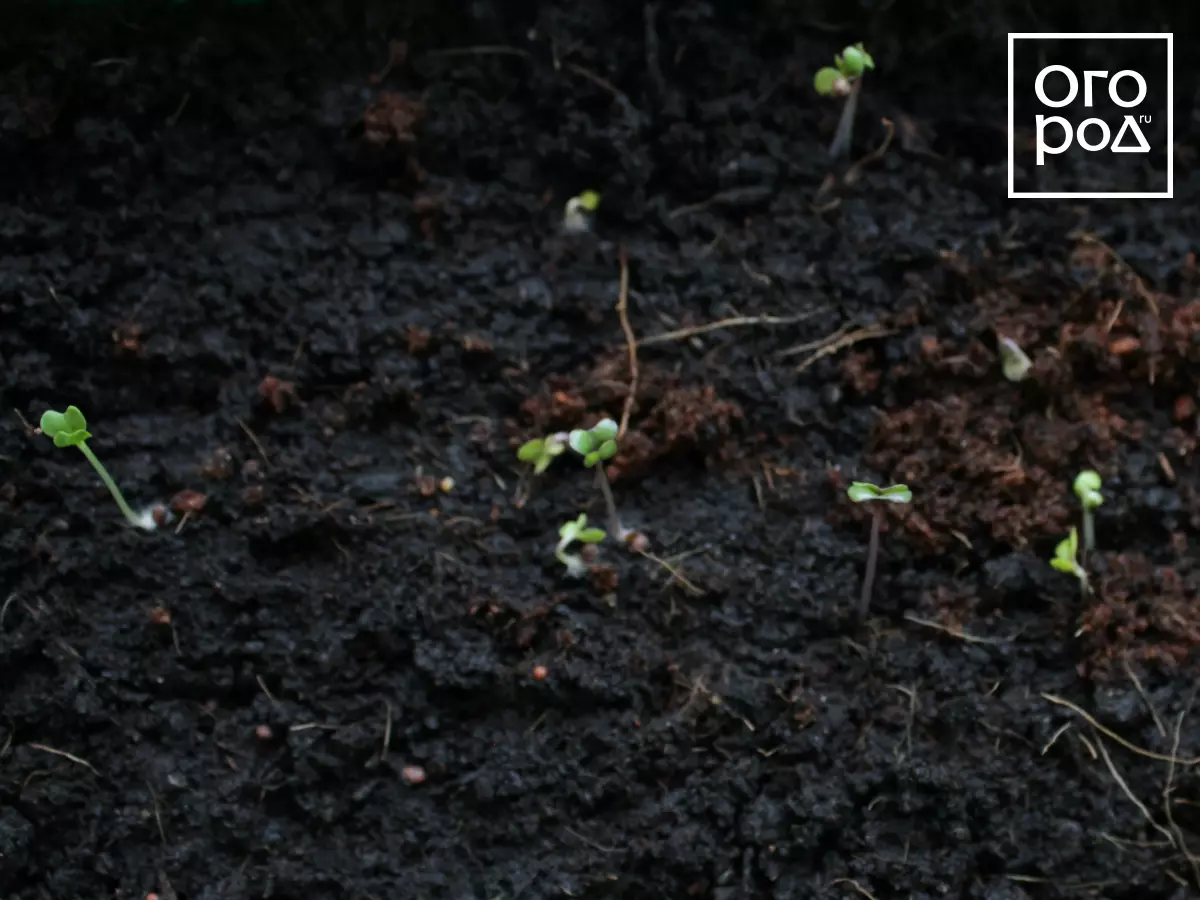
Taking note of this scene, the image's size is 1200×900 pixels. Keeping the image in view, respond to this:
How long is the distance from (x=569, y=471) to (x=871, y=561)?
1.06 ft

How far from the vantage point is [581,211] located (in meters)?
1.22

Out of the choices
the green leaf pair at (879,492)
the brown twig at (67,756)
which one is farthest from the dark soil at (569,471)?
the green leaf pair at (879,492)

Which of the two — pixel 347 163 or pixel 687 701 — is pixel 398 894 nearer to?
pixel 687 701

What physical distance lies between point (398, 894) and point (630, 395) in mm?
539

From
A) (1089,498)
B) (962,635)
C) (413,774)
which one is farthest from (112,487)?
(1089,498)

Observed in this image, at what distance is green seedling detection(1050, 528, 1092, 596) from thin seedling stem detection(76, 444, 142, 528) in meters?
0.92

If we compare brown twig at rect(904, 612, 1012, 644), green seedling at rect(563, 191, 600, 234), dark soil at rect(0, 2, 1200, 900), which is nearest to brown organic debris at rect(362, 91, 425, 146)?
dark soil at rect(0, 2, 1200, 900)

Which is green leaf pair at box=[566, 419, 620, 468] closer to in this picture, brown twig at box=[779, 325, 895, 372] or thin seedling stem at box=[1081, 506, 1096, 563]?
brown twig at box=[779, 325, 895, 372]

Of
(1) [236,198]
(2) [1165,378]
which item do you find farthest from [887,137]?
(1) [236,198]

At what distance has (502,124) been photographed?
4.02 ft

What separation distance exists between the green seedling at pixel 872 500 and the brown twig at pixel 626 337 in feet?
0.79

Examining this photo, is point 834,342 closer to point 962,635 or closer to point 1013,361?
point 1013,361

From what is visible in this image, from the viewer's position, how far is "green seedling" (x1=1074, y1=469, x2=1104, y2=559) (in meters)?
1.09

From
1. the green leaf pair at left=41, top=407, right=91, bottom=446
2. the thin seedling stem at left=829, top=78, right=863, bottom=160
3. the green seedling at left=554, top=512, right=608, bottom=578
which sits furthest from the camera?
the thin seedling stem at left=829, top=78, right=863, bottom=160
